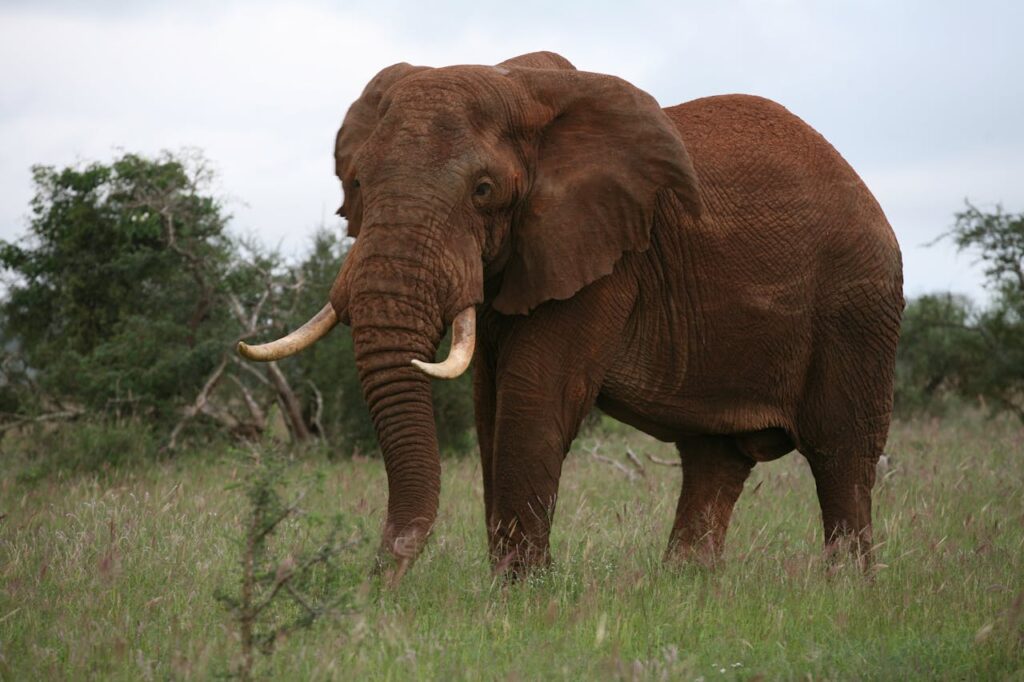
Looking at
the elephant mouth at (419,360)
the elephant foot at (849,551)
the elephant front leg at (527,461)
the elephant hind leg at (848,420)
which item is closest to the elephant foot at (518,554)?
the elephant front leg at (527,461)

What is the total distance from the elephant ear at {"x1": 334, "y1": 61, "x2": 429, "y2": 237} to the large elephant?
16 millimetres

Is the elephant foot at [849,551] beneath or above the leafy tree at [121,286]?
beneath

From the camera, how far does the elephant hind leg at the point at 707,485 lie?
710 centimetres

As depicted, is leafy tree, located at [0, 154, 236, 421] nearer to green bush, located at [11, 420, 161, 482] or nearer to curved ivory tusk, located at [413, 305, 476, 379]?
green bush, located at [11, 420, 161, 482]

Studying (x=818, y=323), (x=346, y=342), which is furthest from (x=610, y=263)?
(x=346, y=342)

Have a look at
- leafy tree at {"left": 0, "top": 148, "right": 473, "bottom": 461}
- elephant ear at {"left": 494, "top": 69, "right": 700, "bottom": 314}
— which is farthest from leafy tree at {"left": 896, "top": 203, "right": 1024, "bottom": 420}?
elephant ear at {"left": 494, "top": 69, "right": 700, "bottom": 314}

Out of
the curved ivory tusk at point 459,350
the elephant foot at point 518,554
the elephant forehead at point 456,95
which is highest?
the elephant forehead at point 456,95

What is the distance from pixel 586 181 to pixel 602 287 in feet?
1.63

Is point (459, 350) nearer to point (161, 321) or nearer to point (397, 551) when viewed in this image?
point (397, 551)

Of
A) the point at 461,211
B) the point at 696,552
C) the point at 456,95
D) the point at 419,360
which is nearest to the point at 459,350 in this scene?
the point at 419,360

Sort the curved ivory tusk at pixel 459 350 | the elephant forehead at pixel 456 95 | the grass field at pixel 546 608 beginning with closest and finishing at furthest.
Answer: the grass field at pixel 546 608 < the curved ivory tusk at pixel 459 350 < the elephant forehead at pixel 456 95

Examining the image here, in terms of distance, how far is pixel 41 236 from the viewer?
561 inches

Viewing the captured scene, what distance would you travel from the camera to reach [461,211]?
545 centimetres

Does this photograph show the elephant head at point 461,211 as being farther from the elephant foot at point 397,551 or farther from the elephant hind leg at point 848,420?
the elephant hind leg at point 848,420
